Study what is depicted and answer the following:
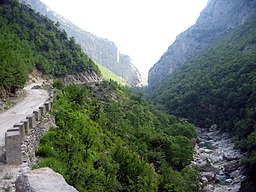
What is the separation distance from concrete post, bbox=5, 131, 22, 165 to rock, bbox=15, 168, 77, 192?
20.6 feet

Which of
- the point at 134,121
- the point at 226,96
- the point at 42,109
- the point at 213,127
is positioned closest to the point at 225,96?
the point at 226,96

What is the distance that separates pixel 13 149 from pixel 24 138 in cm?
175

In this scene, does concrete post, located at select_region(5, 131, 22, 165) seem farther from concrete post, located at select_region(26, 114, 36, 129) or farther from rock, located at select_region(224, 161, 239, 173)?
rock, located at select_region(224, 161, 239, 173)

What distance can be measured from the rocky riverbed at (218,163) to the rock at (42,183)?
131 feet

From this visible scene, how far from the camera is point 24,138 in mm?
16844

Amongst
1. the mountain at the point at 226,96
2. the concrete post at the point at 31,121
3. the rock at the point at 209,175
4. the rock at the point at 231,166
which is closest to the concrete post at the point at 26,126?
the concrete post at the point at 31,121

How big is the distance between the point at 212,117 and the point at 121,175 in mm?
78241

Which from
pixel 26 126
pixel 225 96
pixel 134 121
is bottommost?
pixel 134 121

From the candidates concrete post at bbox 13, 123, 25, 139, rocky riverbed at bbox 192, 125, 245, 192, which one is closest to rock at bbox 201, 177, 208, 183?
rocky riverbed at bbox 192, 125, 245, 192

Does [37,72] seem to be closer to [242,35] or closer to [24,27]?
[24,27]

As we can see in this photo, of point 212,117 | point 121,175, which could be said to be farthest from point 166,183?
point 212,117

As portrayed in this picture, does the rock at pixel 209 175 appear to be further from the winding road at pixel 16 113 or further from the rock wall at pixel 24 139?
the rock wall at pixel 24 139

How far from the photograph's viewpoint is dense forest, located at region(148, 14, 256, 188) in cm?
8436

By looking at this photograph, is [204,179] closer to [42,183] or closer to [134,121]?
[134,121]
